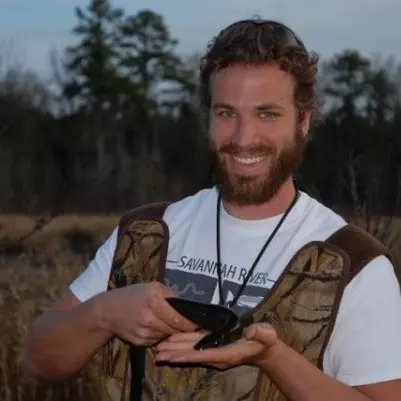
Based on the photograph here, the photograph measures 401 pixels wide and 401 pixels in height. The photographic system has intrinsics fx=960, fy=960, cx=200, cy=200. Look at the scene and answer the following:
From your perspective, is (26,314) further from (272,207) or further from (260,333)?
(260,333)

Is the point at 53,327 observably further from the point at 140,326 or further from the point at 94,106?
the point at 94,106

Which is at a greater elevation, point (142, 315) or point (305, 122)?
point (305, 122)

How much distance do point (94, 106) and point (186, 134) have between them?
3.69 metres

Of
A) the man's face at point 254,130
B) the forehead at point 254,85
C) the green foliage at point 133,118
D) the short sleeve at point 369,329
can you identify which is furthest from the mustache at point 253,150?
the green foliage at point 133,118

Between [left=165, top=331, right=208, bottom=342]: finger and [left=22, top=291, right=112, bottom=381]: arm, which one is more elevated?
[left=165, top=331, right=208, bottom=342]: finger

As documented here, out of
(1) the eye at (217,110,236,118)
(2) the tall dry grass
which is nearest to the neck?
(1) the eye at (217,110,236,118)

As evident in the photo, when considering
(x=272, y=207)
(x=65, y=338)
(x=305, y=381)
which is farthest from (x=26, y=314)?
(x=305, y=381)

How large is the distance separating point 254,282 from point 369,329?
0.32 meters

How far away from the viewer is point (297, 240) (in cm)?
243

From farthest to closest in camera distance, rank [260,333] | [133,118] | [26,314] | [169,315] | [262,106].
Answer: [133,118]
[26,314]
[262,106]
[169,315]
[260,333]

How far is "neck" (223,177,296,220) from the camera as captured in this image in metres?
2.52

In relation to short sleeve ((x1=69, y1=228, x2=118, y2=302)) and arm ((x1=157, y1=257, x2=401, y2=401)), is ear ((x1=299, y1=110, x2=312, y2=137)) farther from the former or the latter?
short sleeve ((x1=69, y1=228, x2=118, y2=302))

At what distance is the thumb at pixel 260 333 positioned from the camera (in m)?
2.12

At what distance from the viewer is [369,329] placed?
2.24 metres
